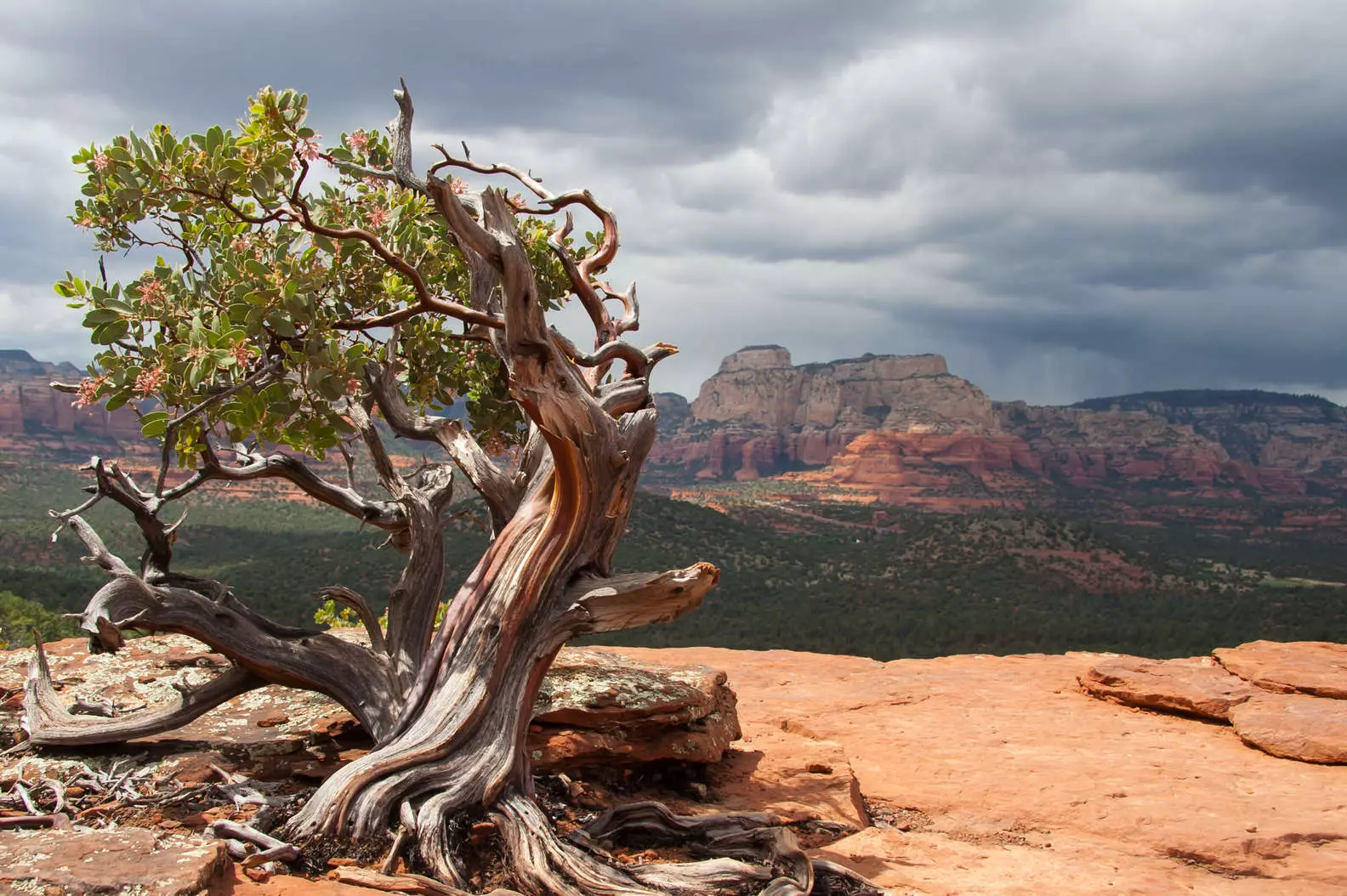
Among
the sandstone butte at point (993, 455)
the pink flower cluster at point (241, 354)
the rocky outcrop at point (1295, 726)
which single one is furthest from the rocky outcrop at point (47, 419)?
the rocky outcrop at point (1295, 726)

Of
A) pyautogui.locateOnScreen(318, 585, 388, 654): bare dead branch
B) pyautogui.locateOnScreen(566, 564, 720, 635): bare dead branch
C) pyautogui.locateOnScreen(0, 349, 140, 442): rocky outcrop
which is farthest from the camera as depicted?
pyautogui.locateOnScreen(0, 349, 140, 442): rocky outcrop

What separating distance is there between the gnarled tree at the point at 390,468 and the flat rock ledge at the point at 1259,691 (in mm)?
7917

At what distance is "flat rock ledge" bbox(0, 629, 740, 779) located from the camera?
8.02 metres

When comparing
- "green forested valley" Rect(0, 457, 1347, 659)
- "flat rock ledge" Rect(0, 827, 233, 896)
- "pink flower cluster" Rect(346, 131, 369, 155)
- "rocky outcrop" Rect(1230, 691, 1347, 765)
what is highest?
"pink flower cluster" Rect(346, 131, 369, 155)

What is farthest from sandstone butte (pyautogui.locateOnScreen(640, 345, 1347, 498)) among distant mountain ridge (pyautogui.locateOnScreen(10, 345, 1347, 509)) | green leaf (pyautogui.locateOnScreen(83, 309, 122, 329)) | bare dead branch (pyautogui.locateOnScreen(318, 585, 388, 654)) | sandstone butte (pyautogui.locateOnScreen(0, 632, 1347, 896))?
green leaf (pyautogui.locateOnScreen(83, 309, 122, 329))

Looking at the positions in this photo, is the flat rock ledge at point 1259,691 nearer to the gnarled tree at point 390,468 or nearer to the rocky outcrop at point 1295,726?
the rocky outcrop at point 1295,726

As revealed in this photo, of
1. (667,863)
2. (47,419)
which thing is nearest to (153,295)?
(667,863)

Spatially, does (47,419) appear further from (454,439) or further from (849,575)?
(454,439)

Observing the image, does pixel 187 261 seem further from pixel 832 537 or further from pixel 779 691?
pixel 832 537

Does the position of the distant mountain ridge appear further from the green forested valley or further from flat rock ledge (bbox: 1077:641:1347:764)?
flat rock ledge (bbox: 1077:641:1347:764)

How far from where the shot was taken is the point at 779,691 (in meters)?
14.4

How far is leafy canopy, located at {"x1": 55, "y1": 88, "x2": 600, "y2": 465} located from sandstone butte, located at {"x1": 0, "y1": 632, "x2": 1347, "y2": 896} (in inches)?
121

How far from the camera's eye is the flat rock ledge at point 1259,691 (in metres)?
11.2

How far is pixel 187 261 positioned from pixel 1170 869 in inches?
387
